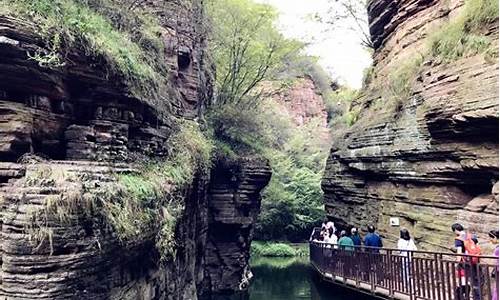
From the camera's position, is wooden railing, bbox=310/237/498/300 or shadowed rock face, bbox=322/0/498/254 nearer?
wooden railing, bbox=310/237/498/300

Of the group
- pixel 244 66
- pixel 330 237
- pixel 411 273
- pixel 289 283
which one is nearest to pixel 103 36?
pixel 411 273

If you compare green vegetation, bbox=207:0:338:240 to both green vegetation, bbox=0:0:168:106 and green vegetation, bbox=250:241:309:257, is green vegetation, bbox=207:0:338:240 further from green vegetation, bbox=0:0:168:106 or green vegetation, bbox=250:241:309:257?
green vegetation, bbox=250:241:309:257

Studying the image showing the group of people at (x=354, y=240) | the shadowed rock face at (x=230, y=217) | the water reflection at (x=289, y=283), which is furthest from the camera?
the shadowed rock face at (x=230, y=217)

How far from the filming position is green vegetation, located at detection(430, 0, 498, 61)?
959 centimetres

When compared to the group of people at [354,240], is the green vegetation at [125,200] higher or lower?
higher

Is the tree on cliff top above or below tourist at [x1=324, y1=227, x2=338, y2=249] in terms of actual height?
above

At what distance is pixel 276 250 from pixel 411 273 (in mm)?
24073

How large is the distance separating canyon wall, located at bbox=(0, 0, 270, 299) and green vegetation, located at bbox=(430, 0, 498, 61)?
7.40 metres

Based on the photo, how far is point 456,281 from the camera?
7.96 m

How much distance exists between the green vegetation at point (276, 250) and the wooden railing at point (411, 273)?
745 inches

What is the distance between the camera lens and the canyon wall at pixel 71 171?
5.98 metres

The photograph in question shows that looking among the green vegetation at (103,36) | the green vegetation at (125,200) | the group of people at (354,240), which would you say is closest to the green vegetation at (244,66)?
the group of people at (354,240)

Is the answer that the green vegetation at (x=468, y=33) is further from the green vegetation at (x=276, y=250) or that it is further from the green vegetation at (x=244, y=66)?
the green vegetation at (x=276, y=250)

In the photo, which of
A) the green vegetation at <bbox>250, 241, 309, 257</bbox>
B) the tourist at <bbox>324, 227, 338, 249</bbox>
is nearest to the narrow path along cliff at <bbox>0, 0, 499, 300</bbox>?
the tourist at <bbox>324, 227, 338, 249</bbox>
